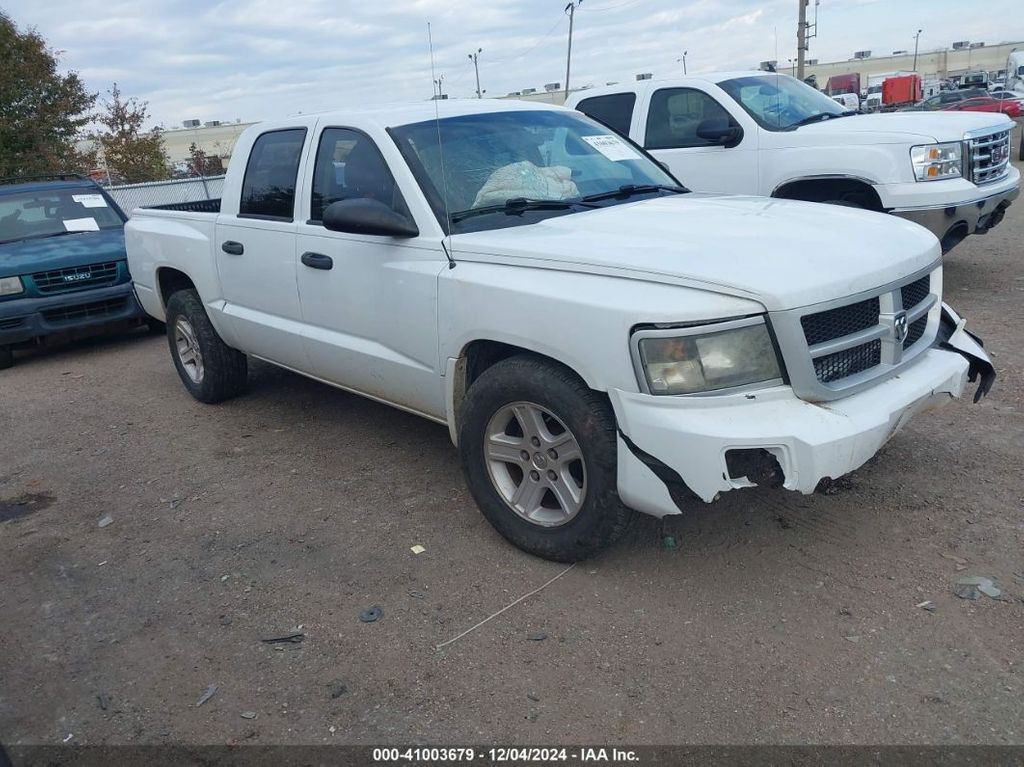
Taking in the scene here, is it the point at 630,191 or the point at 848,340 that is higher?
the point at 630,191

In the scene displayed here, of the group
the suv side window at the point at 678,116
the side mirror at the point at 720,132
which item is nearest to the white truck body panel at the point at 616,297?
the side mirror at the point at 720,132

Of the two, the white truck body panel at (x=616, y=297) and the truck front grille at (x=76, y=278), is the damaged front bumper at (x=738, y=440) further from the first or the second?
the truck front grille at (x=76, y=278)

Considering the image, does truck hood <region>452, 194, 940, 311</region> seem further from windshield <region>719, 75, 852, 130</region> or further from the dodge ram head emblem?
windshield <region>719, 75, 852, 130</region>

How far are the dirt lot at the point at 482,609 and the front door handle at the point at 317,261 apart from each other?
116cm

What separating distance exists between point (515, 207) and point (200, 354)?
3.03 metres

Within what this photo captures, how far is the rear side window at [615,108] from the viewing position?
27.8 ft

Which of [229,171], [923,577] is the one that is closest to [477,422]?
[923,577]

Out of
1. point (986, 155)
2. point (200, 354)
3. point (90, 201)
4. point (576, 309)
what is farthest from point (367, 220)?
point (90, 201)

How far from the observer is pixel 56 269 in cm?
830

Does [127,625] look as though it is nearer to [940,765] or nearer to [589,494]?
[589,494]

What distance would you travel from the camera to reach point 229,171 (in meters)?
5.38

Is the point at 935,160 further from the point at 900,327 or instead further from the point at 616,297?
the point at 616,297

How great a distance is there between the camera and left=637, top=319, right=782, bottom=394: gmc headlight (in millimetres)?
2986

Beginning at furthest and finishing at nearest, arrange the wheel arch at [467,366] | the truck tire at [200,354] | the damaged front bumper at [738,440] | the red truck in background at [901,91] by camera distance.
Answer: the red truck in background at [901,91] → the truck tire at [200,354] → the wheel arch at [467,366] → the damaged front bumper at [738,440]
